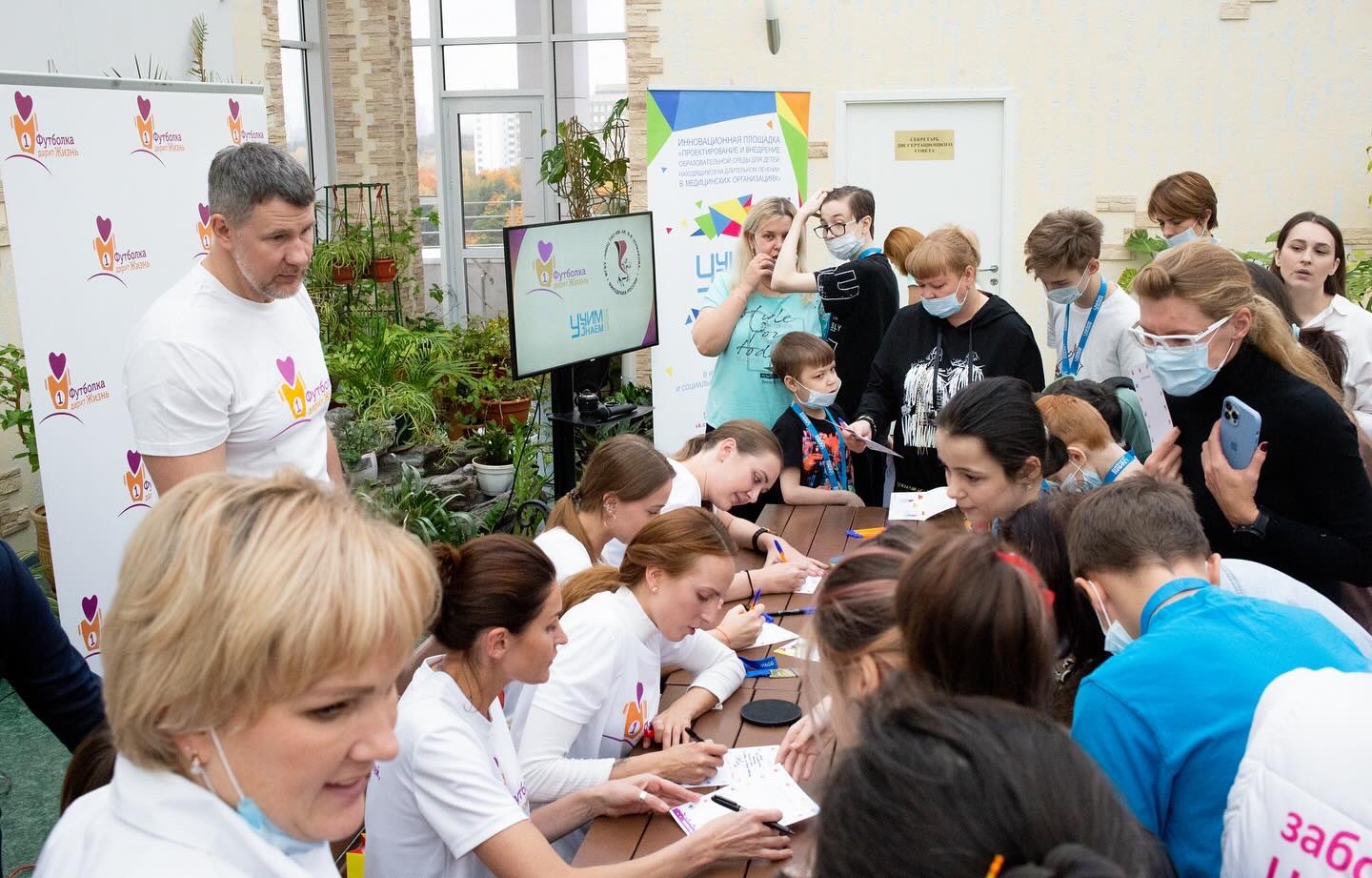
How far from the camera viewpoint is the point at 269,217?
2.66 metres

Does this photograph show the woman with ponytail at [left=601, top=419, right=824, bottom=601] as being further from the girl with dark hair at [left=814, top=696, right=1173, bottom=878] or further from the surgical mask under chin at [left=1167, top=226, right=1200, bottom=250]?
the girl with dark hair at [left=814, top=696, right=1173, bottom=878]

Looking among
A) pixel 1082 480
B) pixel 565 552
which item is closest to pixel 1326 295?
pixel 1082 480

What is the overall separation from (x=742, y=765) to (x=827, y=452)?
2.14m

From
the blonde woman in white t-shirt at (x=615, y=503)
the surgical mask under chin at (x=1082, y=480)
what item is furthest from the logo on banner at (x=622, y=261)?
the surgical mask under chin at (x=1082, y=480)

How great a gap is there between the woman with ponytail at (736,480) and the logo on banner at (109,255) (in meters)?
1.96

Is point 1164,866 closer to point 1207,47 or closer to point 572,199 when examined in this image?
point 1207,47

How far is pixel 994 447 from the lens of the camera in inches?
115

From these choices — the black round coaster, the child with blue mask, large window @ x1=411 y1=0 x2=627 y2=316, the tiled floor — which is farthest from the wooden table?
large window @ x1=411 y1=0 x2=627 y2=316

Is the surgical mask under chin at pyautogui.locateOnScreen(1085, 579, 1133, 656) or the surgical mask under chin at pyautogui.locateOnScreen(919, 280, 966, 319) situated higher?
the surgical mask under chin at pyautogui.locateOnScreen(919, 280, 966, 319)

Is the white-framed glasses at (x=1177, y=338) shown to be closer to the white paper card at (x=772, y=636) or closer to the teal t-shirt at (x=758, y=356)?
the white paper card at (x=772, y=636)

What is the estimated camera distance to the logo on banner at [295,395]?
9.27 feet

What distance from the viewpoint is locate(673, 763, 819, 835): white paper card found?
7.20 feet

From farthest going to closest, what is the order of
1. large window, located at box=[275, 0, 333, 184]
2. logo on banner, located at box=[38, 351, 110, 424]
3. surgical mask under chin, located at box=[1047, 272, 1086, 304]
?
1. large window, located at box=[275, 0, 333, 184]
2. surgical mask under chin, located at box=[1047, 272, 1086, 304]
3. logo on banner, located at box=[38, 351, 110, 424]

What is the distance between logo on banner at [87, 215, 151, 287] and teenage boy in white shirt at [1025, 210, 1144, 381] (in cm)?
315
